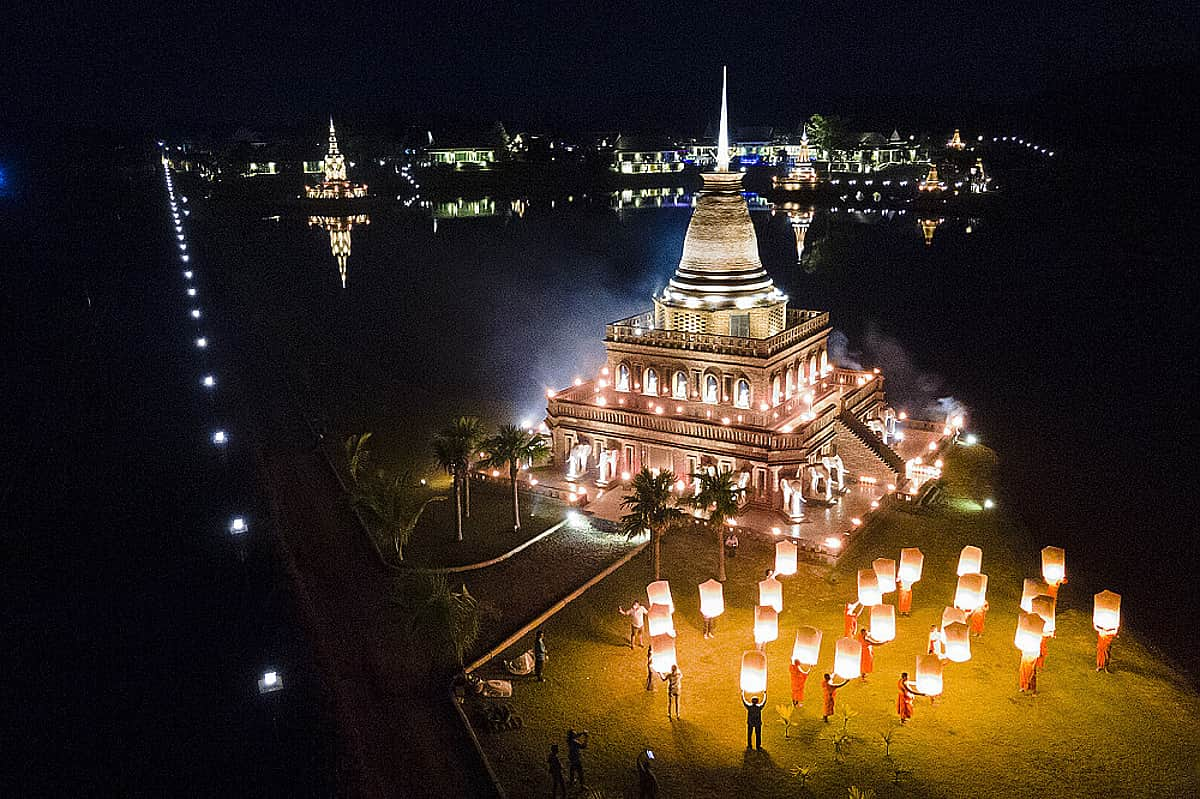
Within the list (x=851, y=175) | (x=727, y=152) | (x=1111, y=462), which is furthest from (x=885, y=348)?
(x=851, y=175)

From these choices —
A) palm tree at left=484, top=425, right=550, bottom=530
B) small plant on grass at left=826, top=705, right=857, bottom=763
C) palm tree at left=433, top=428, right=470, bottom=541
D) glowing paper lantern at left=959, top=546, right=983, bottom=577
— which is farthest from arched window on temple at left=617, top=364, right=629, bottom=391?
small plant on grass at left=826, top=705, right=857, bottom=763

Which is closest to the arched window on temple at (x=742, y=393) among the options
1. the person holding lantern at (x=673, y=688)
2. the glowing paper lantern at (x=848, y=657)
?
the glowing paper lantern at (x=848, y=657)

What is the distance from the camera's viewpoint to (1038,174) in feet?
551

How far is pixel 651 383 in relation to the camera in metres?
42.0

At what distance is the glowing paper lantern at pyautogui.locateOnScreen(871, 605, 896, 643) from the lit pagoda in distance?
142 meters

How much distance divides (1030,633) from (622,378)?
21.8 m

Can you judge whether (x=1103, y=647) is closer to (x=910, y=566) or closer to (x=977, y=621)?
(x=977, y=621)

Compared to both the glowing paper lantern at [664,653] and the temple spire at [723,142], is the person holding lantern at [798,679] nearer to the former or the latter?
the glowing paper lantern at [664,653]

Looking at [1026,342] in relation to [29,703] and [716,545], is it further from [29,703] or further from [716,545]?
[29,703]

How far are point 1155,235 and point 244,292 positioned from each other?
108335mm

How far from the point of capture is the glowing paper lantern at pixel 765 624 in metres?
25.7

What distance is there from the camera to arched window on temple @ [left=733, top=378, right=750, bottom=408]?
39.7 metres

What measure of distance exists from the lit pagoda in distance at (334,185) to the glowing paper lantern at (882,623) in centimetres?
14238

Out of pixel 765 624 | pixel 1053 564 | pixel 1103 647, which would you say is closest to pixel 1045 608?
pixel 1103 647
